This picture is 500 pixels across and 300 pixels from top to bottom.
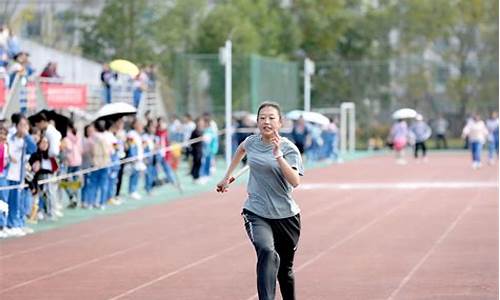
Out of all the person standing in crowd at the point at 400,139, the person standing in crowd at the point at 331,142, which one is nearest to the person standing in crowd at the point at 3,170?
the person standing in crowd at the point at 400,139

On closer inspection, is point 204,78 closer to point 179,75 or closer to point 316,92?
point 179,75

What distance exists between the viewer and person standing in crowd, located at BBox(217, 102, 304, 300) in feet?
37.6

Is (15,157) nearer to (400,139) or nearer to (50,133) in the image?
(50,133)

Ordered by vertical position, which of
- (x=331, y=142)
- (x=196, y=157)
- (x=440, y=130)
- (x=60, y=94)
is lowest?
(x=440, y=130)

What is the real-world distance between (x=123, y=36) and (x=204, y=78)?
3266 mm

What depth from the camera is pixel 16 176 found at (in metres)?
21.6

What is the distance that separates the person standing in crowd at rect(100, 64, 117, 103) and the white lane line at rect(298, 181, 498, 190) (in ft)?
17.0

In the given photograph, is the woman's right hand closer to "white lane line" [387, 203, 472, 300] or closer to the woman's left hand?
the woman's left hand

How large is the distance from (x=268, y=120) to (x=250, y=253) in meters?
7.26

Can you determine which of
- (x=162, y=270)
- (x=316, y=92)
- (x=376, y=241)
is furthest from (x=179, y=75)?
(x=162, y=270)

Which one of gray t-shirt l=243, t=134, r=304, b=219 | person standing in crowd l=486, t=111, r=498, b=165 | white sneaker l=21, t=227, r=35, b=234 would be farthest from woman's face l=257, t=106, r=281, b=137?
person standing in crowd l=486, t=111, r=498, b=165

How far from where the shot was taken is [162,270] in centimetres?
1655

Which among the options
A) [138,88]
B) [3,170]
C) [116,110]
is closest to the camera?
[3,170]

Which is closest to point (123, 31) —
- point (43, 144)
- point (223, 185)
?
point (43, 144)
